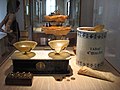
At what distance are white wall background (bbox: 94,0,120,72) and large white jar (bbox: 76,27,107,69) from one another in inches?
2.7

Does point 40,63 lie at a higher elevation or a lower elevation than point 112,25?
lower

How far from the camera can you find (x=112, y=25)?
862 millimetres

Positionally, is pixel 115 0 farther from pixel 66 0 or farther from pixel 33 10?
pixel 33 10

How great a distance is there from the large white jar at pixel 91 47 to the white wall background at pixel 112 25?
0.22 ft

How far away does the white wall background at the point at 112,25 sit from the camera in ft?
2.58

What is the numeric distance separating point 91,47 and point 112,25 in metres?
0.18

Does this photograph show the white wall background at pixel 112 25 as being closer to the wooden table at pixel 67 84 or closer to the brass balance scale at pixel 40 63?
the wooden table at pixel 67 84

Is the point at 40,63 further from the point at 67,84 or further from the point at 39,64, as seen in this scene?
the point at 67,84

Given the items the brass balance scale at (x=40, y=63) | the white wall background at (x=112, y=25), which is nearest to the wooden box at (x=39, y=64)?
the brass balance scale at (x=40, y=63)

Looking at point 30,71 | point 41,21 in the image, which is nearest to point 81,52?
point 30,71

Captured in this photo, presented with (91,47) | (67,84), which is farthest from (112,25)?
(67,84)

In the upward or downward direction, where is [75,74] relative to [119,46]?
downward

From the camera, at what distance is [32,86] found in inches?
24.7

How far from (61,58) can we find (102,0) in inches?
20.3
